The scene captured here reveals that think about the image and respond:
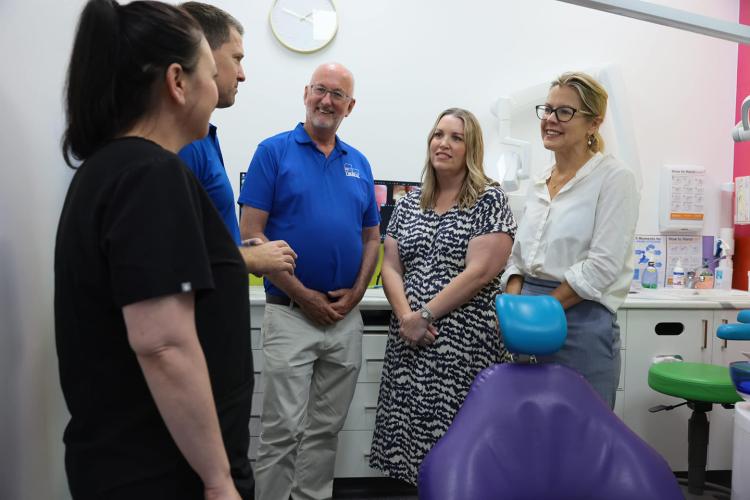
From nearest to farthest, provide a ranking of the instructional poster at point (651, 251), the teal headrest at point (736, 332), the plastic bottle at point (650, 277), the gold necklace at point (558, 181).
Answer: the teal headrest at point (736, 332)
the gold necklace at point (558, 181)
the plastic bottle at point (650, 277)
the instructional poster at point (651, 251)

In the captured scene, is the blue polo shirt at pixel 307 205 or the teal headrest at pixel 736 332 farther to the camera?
the blue polo shirt at pixel 307 205

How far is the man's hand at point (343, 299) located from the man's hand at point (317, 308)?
15 millimetres

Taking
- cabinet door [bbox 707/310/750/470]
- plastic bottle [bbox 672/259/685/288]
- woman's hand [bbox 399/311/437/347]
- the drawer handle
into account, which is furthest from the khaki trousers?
plastic bottle [bbox 672/259/685/288]

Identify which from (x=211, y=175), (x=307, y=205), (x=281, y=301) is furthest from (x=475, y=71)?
(x=211, y=175)

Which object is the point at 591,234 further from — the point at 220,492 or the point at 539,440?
the point at 220,492

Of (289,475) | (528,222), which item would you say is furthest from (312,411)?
(528,222)

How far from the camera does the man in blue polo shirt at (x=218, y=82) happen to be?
1313 millimetres

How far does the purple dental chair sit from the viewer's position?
1.20 meters

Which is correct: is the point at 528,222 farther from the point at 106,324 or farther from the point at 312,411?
the point at 106,324

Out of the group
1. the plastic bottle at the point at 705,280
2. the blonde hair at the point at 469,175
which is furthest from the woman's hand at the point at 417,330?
the plastic bottle at the point at 705,280

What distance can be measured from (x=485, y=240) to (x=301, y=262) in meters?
0.64

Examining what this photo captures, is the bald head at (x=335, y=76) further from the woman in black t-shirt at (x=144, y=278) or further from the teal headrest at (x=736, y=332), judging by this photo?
the teal headrest at (x=736, y=332)

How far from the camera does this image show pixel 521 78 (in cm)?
303

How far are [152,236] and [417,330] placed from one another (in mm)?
1171
